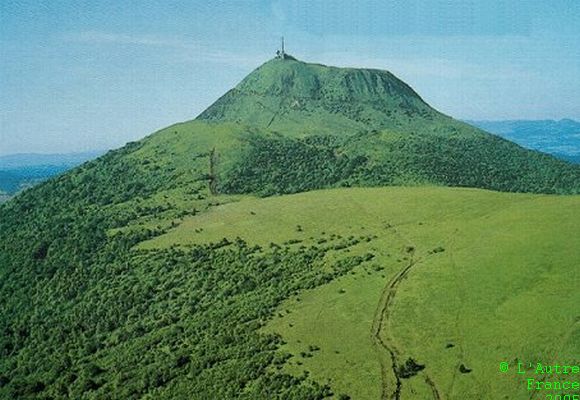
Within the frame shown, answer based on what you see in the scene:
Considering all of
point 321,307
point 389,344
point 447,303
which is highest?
point 447,303

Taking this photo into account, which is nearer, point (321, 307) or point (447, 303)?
point (447, 303)

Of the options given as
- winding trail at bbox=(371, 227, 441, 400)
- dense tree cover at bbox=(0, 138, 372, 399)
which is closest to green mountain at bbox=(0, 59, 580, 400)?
winding trail at bbox=(371, 227, 441, 400)

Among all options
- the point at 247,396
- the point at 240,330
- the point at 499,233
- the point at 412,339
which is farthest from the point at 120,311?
the point at 499,233

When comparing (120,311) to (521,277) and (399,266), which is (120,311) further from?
(521,277)

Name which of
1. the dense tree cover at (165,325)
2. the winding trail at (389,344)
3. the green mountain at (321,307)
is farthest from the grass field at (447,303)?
the dense tree cover at (165,325)

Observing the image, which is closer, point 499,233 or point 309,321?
point 309,321

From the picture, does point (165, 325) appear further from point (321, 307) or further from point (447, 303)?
point (447, 303)

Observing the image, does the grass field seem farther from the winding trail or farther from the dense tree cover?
the dense tree cover

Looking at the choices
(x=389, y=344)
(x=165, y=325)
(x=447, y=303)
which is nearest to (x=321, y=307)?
(x=389, y=344)
